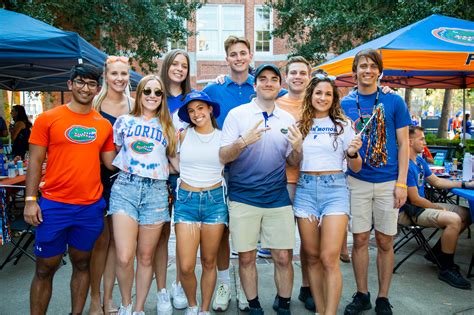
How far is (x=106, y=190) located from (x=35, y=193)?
516mm

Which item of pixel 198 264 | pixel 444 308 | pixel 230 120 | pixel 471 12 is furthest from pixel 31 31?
pixel 471 12

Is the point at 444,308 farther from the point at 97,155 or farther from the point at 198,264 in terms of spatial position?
the point at 97,155

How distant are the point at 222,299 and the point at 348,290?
128cm

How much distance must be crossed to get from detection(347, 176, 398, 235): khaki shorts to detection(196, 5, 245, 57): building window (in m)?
17.3

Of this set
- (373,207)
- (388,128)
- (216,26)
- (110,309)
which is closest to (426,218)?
(373,207)

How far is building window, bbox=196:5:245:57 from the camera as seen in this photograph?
1978 cm

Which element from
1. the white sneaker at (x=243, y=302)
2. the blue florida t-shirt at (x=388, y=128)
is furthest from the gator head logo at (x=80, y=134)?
the blue florida t-shirt at (x=388, y=128)

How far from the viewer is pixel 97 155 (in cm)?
295

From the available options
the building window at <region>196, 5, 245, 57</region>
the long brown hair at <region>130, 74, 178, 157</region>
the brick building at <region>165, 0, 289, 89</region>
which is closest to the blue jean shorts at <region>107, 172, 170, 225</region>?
the long brown hair at <region>130, 74, 178, 157</region>

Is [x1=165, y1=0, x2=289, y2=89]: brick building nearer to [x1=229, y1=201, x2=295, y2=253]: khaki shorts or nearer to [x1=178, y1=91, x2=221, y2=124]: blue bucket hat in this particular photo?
[x1=178, y1=91, x2=221, y2=124]: blue bucket hat

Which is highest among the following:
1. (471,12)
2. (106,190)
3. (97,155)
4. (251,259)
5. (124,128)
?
(471,12)

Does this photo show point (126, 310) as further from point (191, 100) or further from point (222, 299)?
point (191, 100)

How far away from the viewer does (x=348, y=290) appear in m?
3.96

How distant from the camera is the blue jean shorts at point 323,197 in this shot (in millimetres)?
2979
